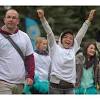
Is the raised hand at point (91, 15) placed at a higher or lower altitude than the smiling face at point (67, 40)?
higher

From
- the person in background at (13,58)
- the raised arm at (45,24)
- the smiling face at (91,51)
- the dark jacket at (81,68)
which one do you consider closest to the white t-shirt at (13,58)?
the person in background at (13,58)

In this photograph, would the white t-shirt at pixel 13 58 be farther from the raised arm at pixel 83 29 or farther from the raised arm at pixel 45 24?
the raised arm at pixel 83 29

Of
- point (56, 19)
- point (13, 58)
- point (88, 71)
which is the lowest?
point (88, 71)

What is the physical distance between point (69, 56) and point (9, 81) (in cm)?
72

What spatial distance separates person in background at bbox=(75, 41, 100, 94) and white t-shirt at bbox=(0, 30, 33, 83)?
58 cm

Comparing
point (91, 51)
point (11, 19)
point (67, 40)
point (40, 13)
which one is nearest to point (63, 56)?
point (67, 40)

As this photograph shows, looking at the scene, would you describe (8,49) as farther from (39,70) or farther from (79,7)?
(79,7)

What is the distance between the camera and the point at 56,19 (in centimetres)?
784

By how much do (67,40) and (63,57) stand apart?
0.64 ft

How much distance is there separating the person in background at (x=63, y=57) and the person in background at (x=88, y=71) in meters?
0.07

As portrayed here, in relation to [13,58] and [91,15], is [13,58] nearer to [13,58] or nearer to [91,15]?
[13,58]

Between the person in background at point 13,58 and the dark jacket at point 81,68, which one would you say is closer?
the person in background at point 13,58

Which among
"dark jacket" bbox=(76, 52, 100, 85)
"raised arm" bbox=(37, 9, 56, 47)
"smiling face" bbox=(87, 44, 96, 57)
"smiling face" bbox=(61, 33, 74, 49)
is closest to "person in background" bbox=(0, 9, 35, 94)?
"raised arm" bbox=(37, 9, 56, 47)

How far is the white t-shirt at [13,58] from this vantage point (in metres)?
7.77
